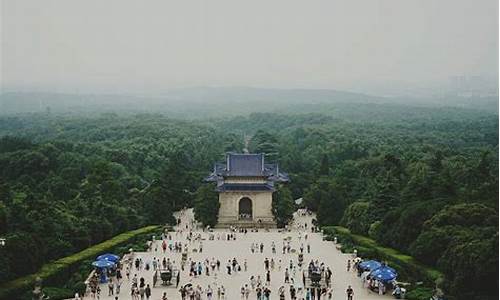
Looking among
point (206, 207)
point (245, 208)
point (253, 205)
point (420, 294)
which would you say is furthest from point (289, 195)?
point (420, 294)

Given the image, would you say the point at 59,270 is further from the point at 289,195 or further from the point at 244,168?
the point at 244,168

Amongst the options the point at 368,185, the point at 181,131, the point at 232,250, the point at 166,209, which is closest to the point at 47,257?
the point at 232,250

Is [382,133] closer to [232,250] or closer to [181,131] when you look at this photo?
[181,131]

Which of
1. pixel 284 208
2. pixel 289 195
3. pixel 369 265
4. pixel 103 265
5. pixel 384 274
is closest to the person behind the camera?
pixel 384 274

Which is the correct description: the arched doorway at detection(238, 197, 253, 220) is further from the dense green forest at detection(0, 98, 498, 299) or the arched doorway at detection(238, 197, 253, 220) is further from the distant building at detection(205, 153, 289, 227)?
the dense green forest at detection(0, 98, 498, 299)

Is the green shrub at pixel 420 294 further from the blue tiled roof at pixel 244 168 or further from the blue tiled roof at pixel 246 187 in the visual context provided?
the blue tiled roof at pixel 244 168

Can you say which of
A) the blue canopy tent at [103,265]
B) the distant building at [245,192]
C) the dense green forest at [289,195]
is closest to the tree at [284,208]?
the dense green forest at [289,195]
